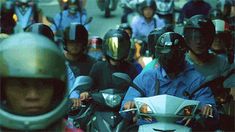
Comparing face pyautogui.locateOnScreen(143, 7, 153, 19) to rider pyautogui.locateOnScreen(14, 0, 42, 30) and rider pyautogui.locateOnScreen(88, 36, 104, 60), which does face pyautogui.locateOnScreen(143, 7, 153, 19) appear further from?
rider pyautogui.locateOnScreen(14, 0, 42, 30)

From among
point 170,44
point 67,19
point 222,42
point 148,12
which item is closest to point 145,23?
point 148,12

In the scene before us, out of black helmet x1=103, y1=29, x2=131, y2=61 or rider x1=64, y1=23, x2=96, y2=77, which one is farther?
rider x1=64, y1=23, x2=96, y2=77

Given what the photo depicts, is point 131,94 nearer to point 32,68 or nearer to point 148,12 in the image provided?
point 32,68

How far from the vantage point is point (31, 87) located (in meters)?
3.54

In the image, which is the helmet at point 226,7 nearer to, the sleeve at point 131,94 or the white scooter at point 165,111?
the sleeve at point 131,94

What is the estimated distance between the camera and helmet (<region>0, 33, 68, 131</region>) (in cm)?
351

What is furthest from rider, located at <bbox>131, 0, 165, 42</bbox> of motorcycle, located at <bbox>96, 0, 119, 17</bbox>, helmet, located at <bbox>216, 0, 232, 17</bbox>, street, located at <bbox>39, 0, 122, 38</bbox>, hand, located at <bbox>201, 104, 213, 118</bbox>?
hand, located at <bbox>201, 104, 213, 118</bbox>

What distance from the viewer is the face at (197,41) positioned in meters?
6.77

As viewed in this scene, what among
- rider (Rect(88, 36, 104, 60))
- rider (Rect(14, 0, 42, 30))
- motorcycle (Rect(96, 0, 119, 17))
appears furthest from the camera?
motorcycle (Rect(96, 0, 119, 17))

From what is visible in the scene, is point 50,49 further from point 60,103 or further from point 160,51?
point 160,51

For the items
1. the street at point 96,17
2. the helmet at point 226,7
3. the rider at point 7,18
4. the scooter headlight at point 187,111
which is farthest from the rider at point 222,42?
the street at point 96,17

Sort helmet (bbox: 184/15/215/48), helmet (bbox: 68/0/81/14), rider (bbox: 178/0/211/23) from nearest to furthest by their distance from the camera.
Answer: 1. helmet (bbox: 184/15/215/48)
2. rider (bbox: 178/0/211/23)
3. helmet (bbox: 68/0/81/14)

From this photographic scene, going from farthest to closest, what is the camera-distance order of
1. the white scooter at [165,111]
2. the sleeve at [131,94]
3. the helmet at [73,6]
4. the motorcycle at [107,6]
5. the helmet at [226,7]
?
the motorcycle at [107,6], the helmet at [73,6], the helmet at [226,7], the sleeve at [131,94], the white scooter at [165,111]

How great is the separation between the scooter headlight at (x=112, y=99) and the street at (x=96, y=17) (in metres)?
13.2
